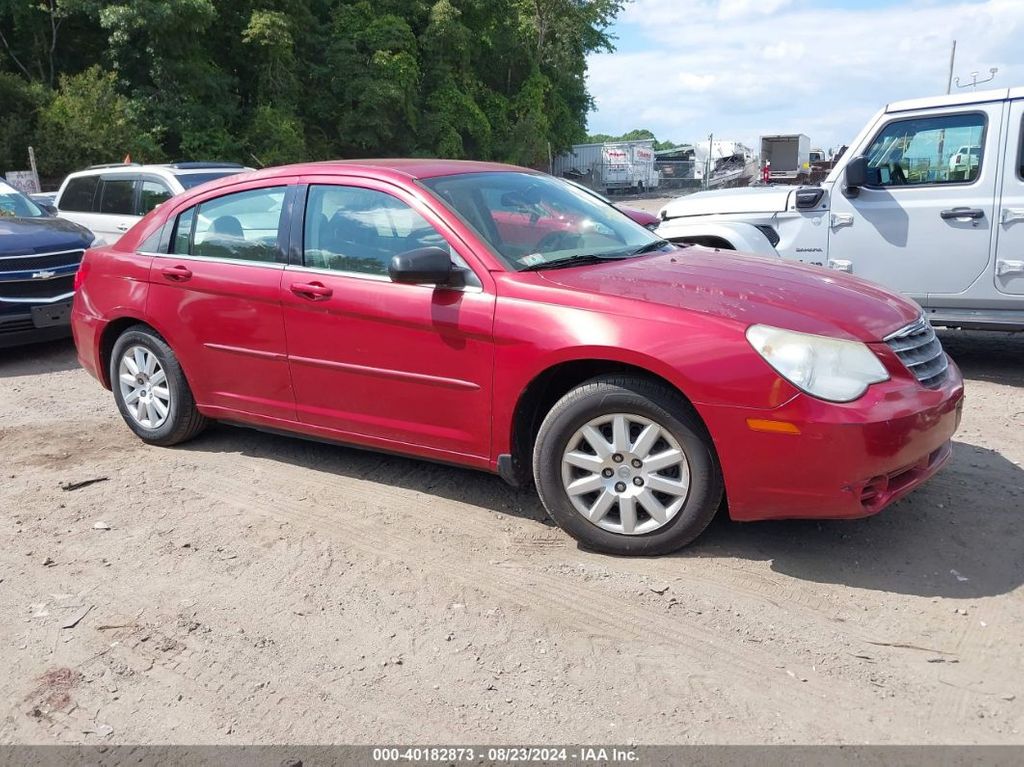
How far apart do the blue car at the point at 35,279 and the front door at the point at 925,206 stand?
6.73 meters

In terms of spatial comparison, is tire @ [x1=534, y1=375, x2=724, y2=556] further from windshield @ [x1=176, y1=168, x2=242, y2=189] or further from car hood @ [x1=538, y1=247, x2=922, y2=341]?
windshield @ [x1=176, y1=168, x2=242, y2=189]

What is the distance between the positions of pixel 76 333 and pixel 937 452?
16.4ft

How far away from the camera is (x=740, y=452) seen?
3.45 metres

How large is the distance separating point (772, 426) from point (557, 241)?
1515 millimetres

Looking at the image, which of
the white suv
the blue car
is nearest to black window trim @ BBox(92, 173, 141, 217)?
the white suv

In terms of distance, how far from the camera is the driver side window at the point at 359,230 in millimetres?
4234

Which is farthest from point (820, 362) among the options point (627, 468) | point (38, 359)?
point (38, 359)

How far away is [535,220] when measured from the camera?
443 centimetres

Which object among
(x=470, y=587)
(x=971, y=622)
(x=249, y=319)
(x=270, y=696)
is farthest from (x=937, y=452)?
(x=249, y=319)

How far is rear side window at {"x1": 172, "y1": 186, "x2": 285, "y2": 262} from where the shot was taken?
15.3ft

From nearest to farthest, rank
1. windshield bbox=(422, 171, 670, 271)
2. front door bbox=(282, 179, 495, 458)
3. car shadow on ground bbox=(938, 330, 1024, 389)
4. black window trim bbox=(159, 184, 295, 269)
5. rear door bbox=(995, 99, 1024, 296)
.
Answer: front door bbox=(282, 179, 495, 458), windshield bbox=(422, 171, 670, 271), black window trim bbox=(159, 184, 295, 269), rear door bbox=(995, 99, 1024, 296), car shadow on ground bbox=(938, 330, 1024, 389)

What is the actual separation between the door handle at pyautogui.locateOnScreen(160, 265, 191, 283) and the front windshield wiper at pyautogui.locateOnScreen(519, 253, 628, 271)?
6.76 feet

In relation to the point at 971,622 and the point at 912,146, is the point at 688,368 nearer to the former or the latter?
the point at 971,622

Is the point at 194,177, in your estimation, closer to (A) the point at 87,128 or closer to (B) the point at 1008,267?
(B) the point at 1008,267
